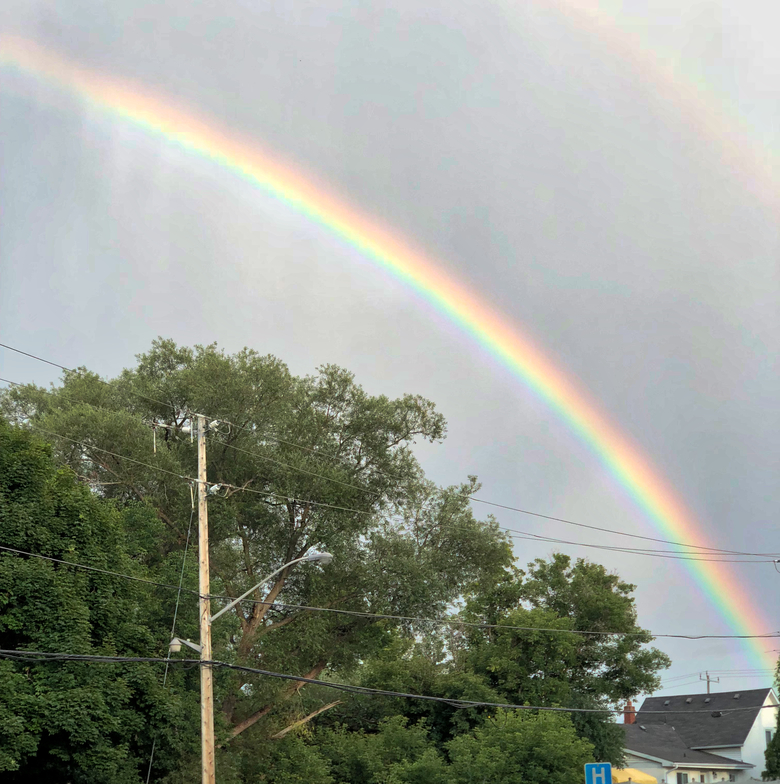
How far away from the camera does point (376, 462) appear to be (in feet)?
115

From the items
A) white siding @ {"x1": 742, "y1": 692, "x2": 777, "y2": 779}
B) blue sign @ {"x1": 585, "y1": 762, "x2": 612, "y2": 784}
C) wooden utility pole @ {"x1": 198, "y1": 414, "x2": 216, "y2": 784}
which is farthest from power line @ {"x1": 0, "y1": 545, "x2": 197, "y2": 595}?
white siding @ {"x1": 742, "y1": 692, "x2": 777, "y2": 779}

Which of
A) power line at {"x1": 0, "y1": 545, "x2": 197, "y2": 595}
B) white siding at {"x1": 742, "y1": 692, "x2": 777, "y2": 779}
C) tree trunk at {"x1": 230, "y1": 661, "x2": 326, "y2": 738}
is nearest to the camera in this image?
power line at {"x1": 0, "y1": 545, "x2": 197, "y2": 595}

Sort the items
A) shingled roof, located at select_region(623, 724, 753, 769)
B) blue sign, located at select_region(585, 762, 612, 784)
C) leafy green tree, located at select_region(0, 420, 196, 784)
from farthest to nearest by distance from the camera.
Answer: shingled roof, located at select_region(623, 724, 753, 769) < leafy green tree, located at select_region(0, 420, 196, 784) < blue sign, located at select_region(585, 762, 612, 784)

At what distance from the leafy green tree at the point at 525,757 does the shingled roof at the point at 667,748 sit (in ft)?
95.6

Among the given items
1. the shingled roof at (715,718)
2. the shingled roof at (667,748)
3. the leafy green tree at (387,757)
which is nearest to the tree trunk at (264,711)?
the leafy green tree at (387,757)

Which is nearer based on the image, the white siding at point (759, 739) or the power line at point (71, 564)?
the power line at point (71, 564)

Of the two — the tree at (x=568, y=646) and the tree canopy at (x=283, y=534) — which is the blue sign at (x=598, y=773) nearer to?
the tree canopy at (x=283, y=534)

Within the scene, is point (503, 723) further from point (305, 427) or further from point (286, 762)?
point (305, 427)

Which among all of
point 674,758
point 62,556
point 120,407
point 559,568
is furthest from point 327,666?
point 674,758

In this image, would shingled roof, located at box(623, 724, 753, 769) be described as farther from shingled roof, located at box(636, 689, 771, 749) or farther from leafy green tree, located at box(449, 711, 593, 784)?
leafy green tree, located at box(449, 711, 593, 784)

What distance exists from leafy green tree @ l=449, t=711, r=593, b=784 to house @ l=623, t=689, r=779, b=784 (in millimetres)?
27555

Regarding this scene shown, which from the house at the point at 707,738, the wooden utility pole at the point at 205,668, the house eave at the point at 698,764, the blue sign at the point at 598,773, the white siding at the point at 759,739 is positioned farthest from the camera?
the white siding at the point at 759,739

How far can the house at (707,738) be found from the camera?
58.3 meters

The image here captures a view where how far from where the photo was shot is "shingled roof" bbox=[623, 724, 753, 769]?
192 feet
